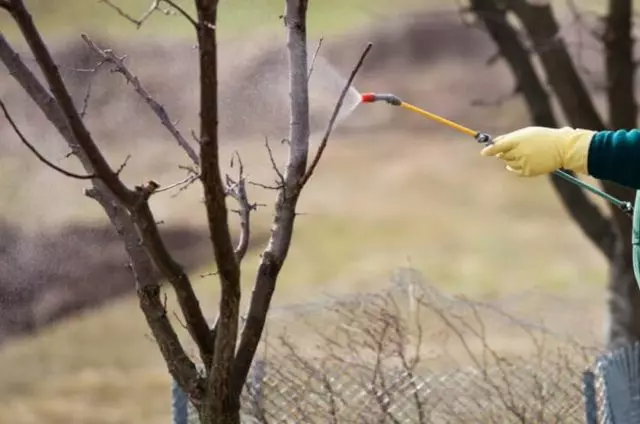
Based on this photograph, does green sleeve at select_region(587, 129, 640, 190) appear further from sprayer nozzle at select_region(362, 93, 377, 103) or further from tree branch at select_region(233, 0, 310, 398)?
tree branch at select_region(233, 0, 310, 398)

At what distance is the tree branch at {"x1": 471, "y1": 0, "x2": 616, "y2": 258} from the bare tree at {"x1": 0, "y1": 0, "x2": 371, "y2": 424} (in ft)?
6.51

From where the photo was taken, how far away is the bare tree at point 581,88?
10.8 feet

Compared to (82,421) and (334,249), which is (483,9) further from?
(82,421)

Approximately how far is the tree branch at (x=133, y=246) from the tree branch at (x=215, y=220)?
5 cm

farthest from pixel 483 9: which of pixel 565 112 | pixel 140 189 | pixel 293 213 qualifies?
pixel 140 189

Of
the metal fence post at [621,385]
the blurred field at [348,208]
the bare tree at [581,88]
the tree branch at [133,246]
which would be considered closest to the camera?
the tree branch at [133,246]

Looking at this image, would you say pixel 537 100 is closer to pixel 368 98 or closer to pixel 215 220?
pixel 368 98

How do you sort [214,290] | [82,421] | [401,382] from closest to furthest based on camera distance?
[401,382], [82,421], [214,290]

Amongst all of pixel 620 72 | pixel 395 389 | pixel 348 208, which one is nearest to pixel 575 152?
pixel 395 389

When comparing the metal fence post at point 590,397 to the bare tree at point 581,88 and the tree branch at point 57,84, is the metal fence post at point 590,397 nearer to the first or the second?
the bare tree at point 581,88

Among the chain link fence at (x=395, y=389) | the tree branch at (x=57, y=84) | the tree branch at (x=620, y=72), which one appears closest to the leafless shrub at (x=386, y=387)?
the chain link fence at (x=395, y=389)

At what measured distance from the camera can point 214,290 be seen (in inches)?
163

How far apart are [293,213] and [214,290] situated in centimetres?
271

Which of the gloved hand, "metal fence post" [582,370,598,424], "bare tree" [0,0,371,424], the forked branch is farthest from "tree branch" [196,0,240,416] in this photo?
"metal fence post" [582,370,598,424]
